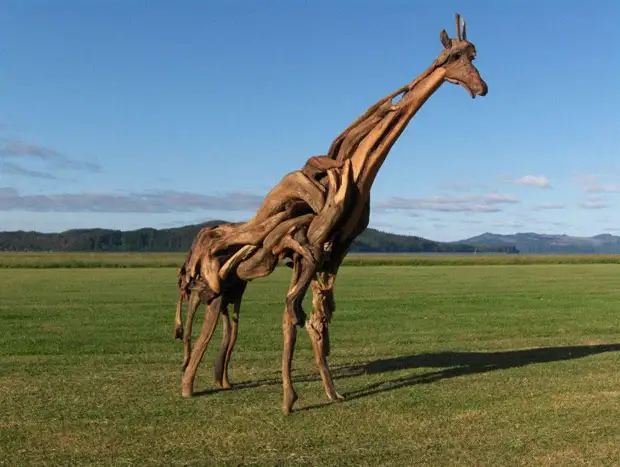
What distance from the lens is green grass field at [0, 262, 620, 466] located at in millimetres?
7531

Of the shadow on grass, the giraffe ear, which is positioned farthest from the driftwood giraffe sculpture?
the shadow on grass

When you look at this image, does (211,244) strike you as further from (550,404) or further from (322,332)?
(550,404)

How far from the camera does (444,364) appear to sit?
13039mm

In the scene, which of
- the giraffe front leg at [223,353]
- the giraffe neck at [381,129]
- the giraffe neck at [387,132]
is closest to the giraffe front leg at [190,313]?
the giraffe front leg at [223,353]

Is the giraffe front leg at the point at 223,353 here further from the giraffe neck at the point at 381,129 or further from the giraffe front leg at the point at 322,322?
the giraffe neck at the point at 381,129

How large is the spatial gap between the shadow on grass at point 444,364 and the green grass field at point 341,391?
0.05 meters

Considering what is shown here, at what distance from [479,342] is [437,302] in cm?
1060

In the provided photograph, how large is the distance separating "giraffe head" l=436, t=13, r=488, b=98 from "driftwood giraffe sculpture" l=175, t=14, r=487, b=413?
0.04 feet

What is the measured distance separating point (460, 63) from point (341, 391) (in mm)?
4884

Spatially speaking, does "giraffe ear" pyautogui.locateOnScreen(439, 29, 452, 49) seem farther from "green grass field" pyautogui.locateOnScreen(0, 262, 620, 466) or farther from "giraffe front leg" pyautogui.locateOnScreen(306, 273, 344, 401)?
"green grass field" pyautogui.locateOnScreen(0, 262, 620, 466)

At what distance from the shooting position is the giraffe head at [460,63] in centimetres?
895

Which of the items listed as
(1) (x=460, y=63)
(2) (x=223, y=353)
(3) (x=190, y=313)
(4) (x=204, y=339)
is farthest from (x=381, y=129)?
(2) (x=223, y=353)

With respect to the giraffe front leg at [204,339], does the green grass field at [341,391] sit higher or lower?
lower

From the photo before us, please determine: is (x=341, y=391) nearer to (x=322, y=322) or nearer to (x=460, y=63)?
(x=322, y=322)
